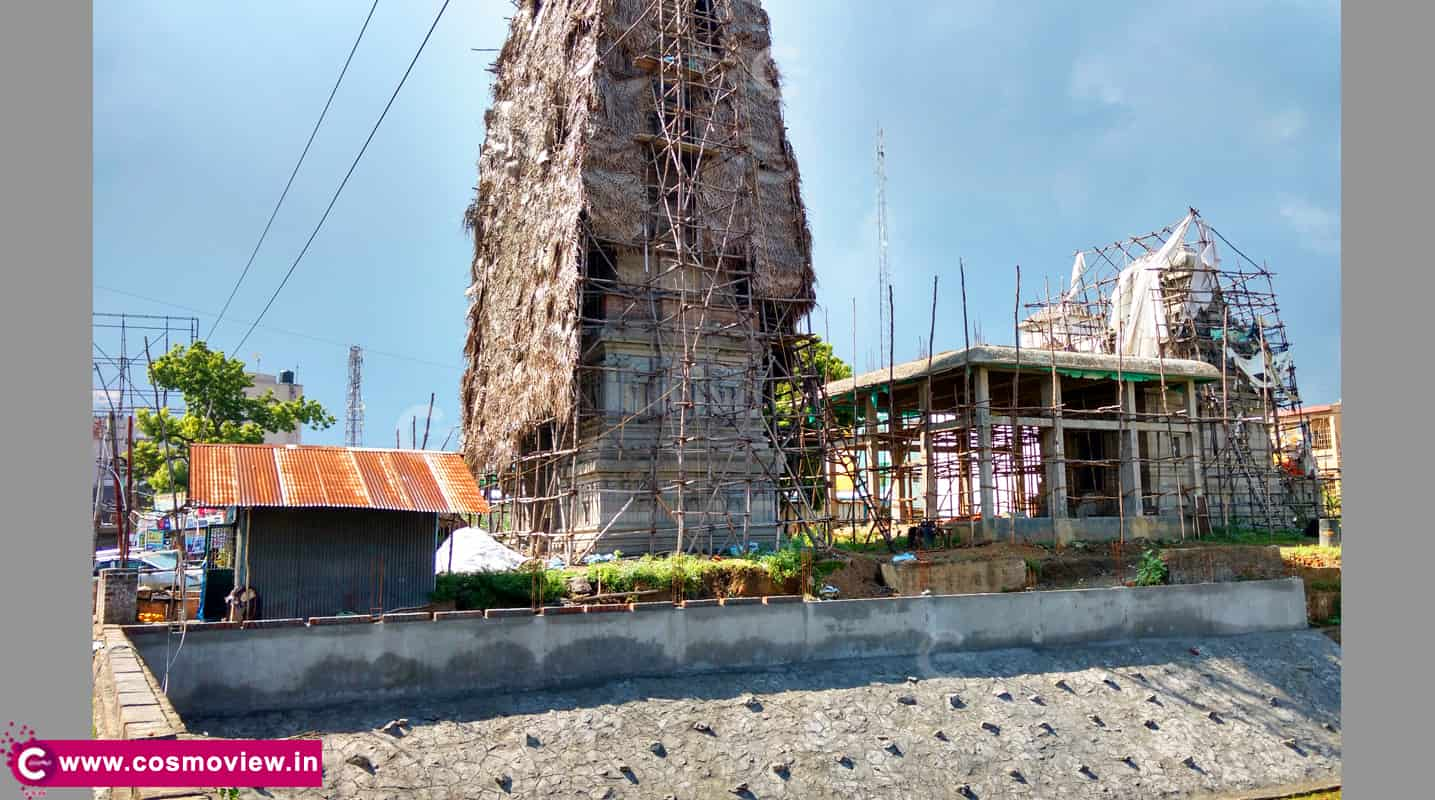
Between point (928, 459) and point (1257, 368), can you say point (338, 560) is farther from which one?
point (1257, 368)

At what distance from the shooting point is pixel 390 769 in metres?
11.6

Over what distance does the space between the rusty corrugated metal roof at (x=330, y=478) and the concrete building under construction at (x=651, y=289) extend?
455 centimetres

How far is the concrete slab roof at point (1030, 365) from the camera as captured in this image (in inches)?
965

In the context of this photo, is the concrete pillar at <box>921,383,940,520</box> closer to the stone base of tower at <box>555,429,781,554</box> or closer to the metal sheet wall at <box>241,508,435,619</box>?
the stone base of tower at <box>555,429,781,554</box>

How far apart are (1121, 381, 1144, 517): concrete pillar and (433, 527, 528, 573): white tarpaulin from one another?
592 inches

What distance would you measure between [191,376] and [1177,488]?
2916 centimetres

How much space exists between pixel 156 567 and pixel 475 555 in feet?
28.9

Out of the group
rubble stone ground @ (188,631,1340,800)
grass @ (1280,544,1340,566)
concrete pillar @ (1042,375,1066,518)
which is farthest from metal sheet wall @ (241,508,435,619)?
grass @ (1280,544,1340,566)

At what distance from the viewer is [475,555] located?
2006 cm

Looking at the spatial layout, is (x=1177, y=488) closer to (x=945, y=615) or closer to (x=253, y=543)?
(x=945, y=615)

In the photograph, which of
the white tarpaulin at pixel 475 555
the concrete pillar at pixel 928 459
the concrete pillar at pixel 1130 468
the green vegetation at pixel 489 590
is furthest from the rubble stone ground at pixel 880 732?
the concrete pillar at pixel 1130 468

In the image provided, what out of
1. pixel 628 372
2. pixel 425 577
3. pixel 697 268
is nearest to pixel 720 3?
pixel 697 268

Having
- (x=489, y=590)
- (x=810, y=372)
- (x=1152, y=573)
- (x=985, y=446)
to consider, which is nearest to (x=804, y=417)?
(x=810, y=372)

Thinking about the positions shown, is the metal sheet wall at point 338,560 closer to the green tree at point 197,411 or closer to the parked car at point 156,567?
the parked car at point 156,567
